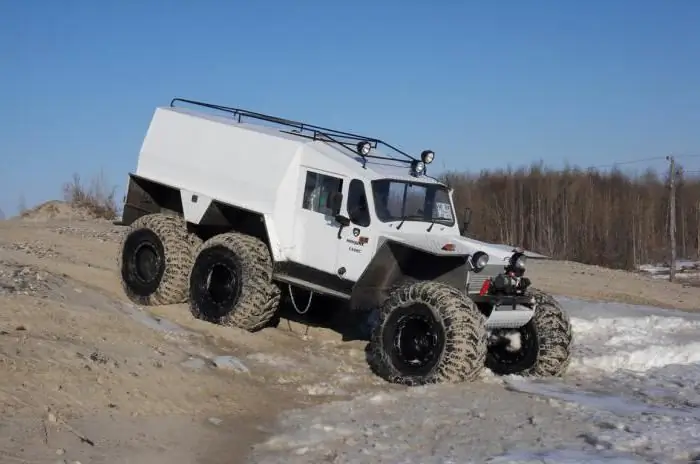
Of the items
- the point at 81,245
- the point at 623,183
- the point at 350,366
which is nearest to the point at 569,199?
the point at 623,183

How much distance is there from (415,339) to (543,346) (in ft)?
6.42

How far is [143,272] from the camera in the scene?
12695 millimetres

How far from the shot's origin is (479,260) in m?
9.75

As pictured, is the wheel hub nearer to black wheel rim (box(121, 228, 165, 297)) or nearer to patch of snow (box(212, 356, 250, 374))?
patch of snow (box(212, 356, 250, 374))

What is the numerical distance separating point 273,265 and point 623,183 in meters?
53.0

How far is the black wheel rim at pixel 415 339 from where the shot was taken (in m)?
9.31

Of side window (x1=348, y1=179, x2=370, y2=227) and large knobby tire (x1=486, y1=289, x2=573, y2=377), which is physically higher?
side window (x1=348, y1=179, x2=370, y2=227)

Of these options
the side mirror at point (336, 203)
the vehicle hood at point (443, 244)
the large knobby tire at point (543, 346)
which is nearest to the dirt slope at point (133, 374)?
the vehicle hood at point (443, 244)

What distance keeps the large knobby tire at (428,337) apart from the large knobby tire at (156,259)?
12.3 feet

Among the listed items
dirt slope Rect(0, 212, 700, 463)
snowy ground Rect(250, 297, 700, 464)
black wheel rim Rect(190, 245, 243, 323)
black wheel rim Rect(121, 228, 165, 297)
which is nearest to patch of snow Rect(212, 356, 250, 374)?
dirt slope Rect(0, 212, 700, 463)

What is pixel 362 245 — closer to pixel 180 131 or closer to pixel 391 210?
pixel 391 210

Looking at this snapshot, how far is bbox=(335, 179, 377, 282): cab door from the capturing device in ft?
34.9

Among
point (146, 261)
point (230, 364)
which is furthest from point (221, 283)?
point (230, 364)

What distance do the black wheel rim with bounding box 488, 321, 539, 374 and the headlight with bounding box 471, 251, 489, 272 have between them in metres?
1.45
